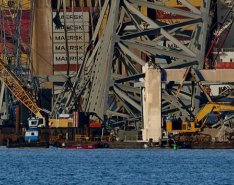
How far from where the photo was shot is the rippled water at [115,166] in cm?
10512

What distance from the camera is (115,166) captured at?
12181 centimetres

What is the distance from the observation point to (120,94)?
552 feet

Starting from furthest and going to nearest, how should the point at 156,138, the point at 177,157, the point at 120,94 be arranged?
the point at 120,94
the point at 156,138
the point at 177,157

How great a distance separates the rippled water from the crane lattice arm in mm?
31461

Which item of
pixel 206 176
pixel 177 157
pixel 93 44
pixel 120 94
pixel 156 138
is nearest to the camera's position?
pixel 206 176

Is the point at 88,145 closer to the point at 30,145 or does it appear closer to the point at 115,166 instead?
the point at 30,145

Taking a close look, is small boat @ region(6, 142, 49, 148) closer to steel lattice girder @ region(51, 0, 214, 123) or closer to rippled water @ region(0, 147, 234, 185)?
rippled water @ region(0, 147, 234, 185)

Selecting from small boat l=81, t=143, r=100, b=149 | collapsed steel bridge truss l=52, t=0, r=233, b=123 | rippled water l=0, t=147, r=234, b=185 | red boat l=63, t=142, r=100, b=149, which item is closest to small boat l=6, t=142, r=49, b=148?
red boat l=63, t=142, r=100, b=149

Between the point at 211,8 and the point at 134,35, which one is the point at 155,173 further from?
the point at 211,8

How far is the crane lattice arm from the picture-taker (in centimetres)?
18562

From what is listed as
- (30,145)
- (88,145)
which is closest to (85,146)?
(88,145)

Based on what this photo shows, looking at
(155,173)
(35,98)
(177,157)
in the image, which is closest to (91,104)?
(35,98)

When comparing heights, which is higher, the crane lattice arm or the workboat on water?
the crane lattice arm

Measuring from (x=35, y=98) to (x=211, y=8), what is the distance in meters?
21.2
